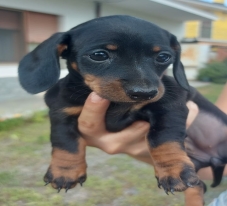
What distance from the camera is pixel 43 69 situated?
184 centimetres

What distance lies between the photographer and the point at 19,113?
20.9 ft

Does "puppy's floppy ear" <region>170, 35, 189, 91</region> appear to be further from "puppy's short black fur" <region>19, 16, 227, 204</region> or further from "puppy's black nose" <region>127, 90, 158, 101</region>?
"puppy's black nose" <region>127, 90, 158, 101</region>

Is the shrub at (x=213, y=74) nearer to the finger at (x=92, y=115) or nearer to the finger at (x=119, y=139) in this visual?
the finger at (x=119, y=139)

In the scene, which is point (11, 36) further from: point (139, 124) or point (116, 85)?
point (116, 85)

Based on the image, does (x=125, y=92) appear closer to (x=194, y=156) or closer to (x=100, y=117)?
(x=100, y=117)

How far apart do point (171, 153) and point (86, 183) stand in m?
2.13

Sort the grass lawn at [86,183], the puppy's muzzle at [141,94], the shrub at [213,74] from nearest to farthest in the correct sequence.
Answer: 1. the puppy's muzzle at [141,94]
2. the grass lawn at [86,183]
3. the shrub at [213,74]

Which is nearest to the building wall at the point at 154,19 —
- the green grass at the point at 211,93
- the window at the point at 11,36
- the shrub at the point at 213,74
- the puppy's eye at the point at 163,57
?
the shrub at the point at 213,74

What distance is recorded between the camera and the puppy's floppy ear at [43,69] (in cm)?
184

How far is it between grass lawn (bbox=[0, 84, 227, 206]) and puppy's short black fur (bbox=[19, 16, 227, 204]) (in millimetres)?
1548

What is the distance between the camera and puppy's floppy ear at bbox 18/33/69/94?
6.03 feet

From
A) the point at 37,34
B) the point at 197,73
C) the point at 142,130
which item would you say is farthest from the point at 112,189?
the point at 197,73

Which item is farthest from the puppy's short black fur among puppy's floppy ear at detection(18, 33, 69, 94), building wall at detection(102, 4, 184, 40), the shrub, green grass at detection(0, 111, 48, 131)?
the shrub

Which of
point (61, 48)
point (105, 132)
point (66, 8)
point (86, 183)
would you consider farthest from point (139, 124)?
point (66, 8)
